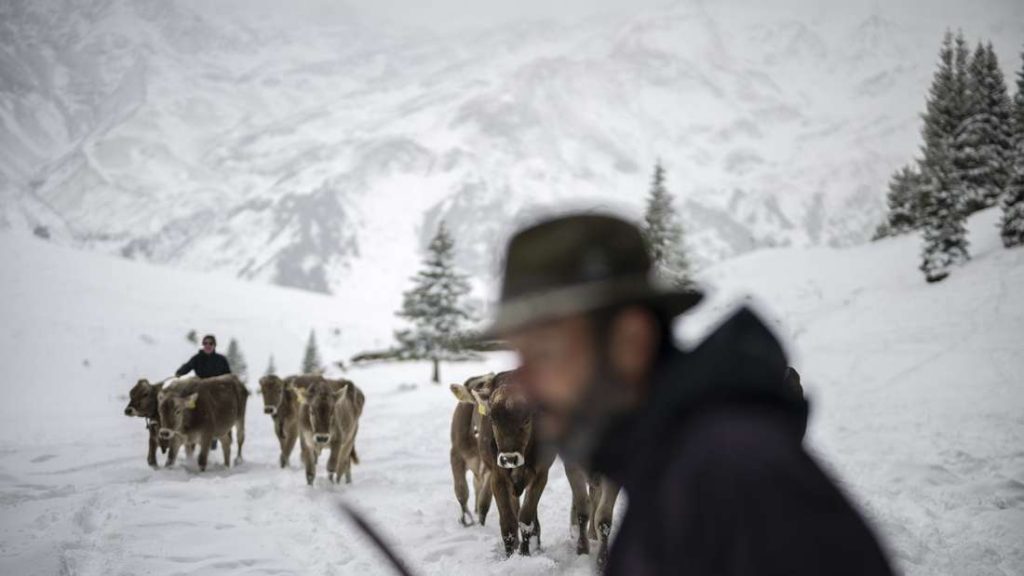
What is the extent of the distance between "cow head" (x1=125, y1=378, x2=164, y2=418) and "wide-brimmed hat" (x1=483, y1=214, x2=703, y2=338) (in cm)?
1275

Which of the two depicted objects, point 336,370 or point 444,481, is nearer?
point 444,481

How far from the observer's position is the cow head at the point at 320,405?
9.60 metres

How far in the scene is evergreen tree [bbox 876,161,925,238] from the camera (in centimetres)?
3941

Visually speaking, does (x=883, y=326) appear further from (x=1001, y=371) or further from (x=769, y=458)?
(x=769, y=458)

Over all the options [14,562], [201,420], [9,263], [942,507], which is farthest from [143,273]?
[942,507]

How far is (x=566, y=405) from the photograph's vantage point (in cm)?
180

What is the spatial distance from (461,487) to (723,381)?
726 cm

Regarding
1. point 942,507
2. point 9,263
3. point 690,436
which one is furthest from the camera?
point 9,263

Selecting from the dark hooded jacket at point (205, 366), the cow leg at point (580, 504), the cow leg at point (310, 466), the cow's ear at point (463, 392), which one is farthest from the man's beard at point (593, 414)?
the dark hooded jacket at point (205, 366)

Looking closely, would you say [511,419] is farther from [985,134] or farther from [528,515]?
[985,134]

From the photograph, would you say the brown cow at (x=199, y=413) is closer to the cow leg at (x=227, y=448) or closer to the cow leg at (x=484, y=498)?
the cow leg at (x=227, y=448)

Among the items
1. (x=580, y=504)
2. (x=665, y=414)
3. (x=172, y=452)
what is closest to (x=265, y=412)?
(x=172, y=452)

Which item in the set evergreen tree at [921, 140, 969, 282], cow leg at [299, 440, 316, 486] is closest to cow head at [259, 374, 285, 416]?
cow leg at [299, 440, 316, 486]

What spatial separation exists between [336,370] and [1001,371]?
4324cm
